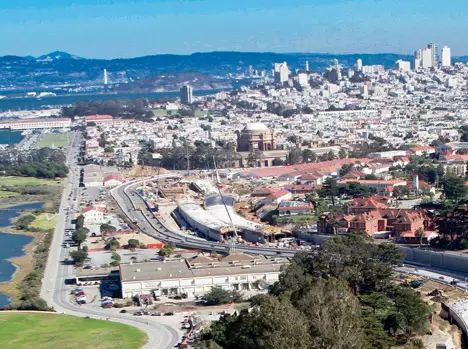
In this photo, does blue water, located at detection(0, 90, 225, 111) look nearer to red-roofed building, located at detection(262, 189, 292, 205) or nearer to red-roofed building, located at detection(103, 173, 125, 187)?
red-roofed building, located at detection(103, 173, 125, 187)

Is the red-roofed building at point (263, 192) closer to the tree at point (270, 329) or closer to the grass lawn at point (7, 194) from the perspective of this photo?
the grass lawn at point (7, 194)

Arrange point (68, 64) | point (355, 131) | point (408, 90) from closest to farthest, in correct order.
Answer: point (355, 131), point (408, 90), point (68, 64)

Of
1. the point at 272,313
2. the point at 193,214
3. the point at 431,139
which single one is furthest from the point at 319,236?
Result: the point at 431,139

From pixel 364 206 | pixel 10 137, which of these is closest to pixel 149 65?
pixel 10 137

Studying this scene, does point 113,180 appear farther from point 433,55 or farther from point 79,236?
point 433,55

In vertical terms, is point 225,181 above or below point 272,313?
below

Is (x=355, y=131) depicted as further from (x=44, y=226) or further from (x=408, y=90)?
(x=408, y=90)

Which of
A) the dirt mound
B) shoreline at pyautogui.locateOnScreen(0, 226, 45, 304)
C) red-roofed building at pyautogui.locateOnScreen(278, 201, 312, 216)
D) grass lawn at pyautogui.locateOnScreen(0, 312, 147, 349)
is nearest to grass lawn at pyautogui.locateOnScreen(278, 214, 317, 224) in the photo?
red-roofed building at pyautogui.locateOnScreen(278, 201, 312, 216)
